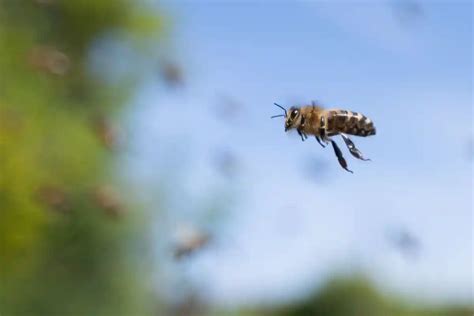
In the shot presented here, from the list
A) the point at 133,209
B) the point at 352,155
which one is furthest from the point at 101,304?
the point at 352,155

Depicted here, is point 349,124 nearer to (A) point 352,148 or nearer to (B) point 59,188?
(A) point 352,148

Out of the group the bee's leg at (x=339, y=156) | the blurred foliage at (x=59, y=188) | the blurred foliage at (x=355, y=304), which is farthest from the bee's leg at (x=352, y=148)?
the blurred foliage at (x=355, y=304)

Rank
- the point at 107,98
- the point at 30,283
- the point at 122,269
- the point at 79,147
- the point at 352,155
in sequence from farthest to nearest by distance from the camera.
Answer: the point at 107,98
the point at 79,147
the point at 122,269
the point at 30,283
the point at 352,155

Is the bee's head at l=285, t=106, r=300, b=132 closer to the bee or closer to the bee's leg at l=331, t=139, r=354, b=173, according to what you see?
the bee

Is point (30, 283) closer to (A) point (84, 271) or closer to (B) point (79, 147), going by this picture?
(A) point (84, 271)

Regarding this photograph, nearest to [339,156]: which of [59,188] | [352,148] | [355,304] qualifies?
[352,148]

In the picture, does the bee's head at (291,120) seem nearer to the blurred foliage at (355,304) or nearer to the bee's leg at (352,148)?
the bee's leg at (352,148)
